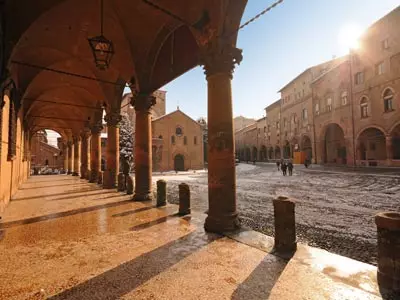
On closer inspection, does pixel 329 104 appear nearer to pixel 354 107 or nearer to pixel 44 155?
pixel 354 107

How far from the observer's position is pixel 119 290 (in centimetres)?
277

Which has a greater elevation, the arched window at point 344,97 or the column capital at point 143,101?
the arched window at point 344,97

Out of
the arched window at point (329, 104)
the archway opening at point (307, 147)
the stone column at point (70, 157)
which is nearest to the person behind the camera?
the stone column at point (70, 157)

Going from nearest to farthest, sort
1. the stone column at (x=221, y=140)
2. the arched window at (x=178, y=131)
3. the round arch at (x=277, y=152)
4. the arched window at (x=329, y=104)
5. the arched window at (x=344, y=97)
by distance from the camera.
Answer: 1. the stone column at (x=221, y=140)
2. the arched window at (x=344, y=97)
3. the arched window at (x=329, y=104)
4. the arched window at (x=178, y=131)
5. the round arch at (x=277, y=152)

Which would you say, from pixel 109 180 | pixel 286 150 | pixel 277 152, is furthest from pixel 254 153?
pixel 109 180

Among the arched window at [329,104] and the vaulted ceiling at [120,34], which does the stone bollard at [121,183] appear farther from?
the arched window at [329,104]

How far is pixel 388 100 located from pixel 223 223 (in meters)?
27.6

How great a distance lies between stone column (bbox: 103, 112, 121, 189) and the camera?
12.3 m

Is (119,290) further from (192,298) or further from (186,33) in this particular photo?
(186,33)

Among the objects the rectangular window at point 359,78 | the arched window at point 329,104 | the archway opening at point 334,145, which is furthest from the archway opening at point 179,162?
the rectangular window at point 359,78

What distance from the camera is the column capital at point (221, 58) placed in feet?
17.0

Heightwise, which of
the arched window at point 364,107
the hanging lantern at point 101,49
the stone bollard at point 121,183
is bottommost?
the stone bollard at point 121,183

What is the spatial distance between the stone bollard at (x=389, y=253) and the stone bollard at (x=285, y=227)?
48.2 inches

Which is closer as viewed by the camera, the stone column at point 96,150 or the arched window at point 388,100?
the stone column at point 96,150
